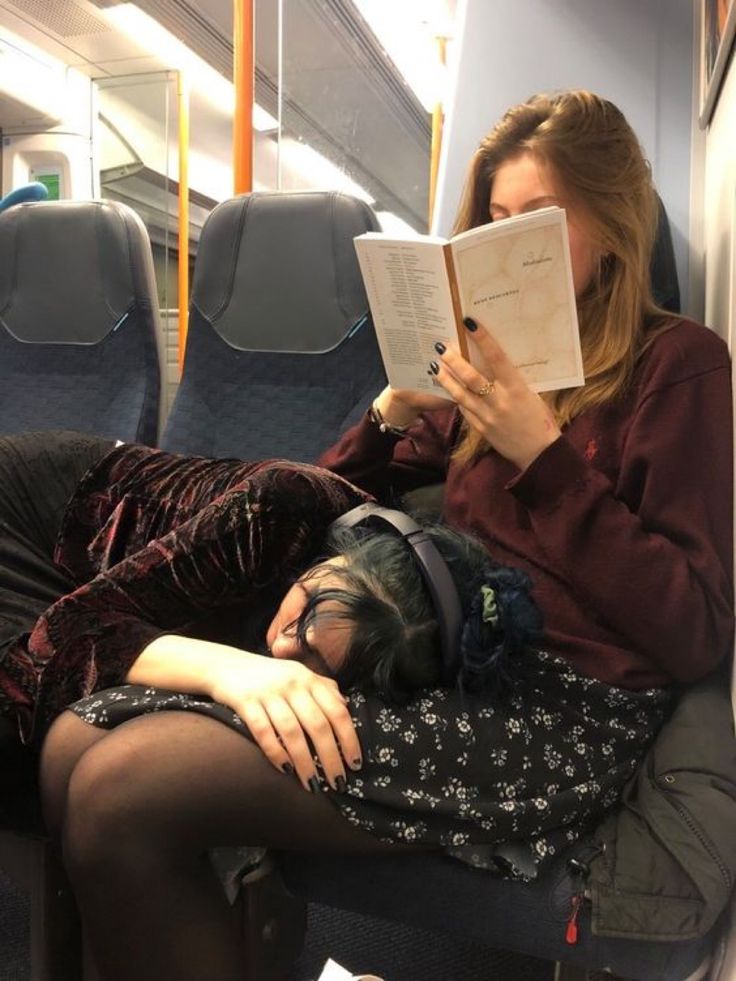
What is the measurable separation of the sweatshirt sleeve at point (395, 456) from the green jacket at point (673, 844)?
60 centimetres

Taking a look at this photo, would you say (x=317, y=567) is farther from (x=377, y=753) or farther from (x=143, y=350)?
(x=143, y=350)

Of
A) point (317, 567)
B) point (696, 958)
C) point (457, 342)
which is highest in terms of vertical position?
point (457, 342)

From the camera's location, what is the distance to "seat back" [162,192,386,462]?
1.67 meters

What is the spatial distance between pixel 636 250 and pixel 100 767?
863 millimetres

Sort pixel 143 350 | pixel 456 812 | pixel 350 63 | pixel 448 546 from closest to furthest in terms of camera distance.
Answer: pixel 456 812, pixel 448 546, pixel 143 350, pixel 350 63

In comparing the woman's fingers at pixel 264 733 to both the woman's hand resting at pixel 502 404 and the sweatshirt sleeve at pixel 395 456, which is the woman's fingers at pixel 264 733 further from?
the sweatshirt sleeve at pixel 395 456

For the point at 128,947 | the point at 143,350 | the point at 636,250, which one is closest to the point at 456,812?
the point at 128,947

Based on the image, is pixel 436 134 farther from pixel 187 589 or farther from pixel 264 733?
pixel 264 733

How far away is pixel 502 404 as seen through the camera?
92 cm

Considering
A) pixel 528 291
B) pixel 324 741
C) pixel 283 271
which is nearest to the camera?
pixel 324 741

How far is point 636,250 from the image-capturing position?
1083mm

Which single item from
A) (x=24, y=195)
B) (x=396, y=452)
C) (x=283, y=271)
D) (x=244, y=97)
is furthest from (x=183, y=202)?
(x=396, y=452)

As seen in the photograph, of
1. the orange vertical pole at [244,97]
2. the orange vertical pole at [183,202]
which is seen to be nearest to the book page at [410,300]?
the orange vertical pole at [244,97]

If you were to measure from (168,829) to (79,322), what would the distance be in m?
1.39
